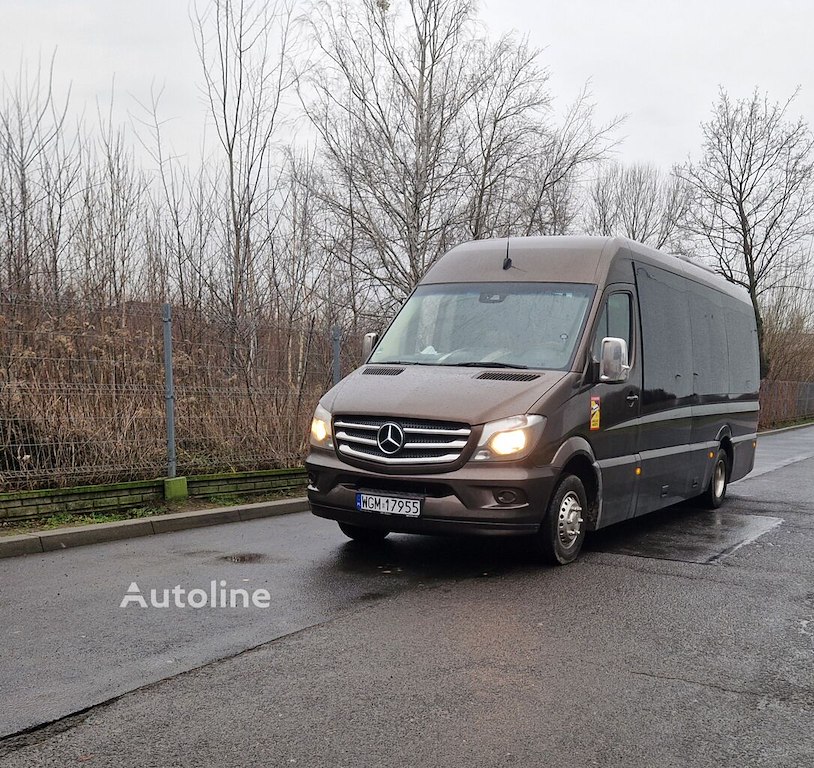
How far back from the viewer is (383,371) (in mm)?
7605

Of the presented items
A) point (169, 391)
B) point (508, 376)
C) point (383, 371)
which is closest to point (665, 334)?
point (508, 376)

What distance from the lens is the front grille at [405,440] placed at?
262 inches

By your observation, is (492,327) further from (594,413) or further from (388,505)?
(388,505)

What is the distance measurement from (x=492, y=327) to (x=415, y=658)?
3.56 metres

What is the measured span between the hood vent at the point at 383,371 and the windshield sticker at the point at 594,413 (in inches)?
61.1

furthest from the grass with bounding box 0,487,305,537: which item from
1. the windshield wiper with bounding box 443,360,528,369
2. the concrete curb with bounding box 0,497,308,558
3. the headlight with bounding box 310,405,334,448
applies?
the windshield wiper with bounding box 443,360,528,369

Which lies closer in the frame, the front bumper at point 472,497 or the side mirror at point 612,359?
the front bumper at point 472,497

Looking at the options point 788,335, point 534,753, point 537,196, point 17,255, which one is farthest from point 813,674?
point 788,335

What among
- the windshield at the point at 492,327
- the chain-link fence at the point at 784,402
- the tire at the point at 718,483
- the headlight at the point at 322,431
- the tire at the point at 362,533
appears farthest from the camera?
the chain-link fence at the point at 784,402

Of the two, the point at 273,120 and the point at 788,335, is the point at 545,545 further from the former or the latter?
the point at 788,335

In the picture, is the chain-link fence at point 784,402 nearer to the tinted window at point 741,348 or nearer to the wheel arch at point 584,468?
the tinted window at point 741,348

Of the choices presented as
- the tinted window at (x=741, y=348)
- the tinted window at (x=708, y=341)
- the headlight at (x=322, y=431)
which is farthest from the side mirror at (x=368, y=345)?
the tinted window at (x=741, y=348)

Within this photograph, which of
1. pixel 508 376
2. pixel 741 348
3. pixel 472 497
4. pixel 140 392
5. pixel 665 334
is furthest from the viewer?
pixel 741 348

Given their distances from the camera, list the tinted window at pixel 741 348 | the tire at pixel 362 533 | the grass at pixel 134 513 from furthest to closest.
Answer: the tinted window at pixel 741 348, the grass at pixel 134 513, the tire at pixel 362 533
